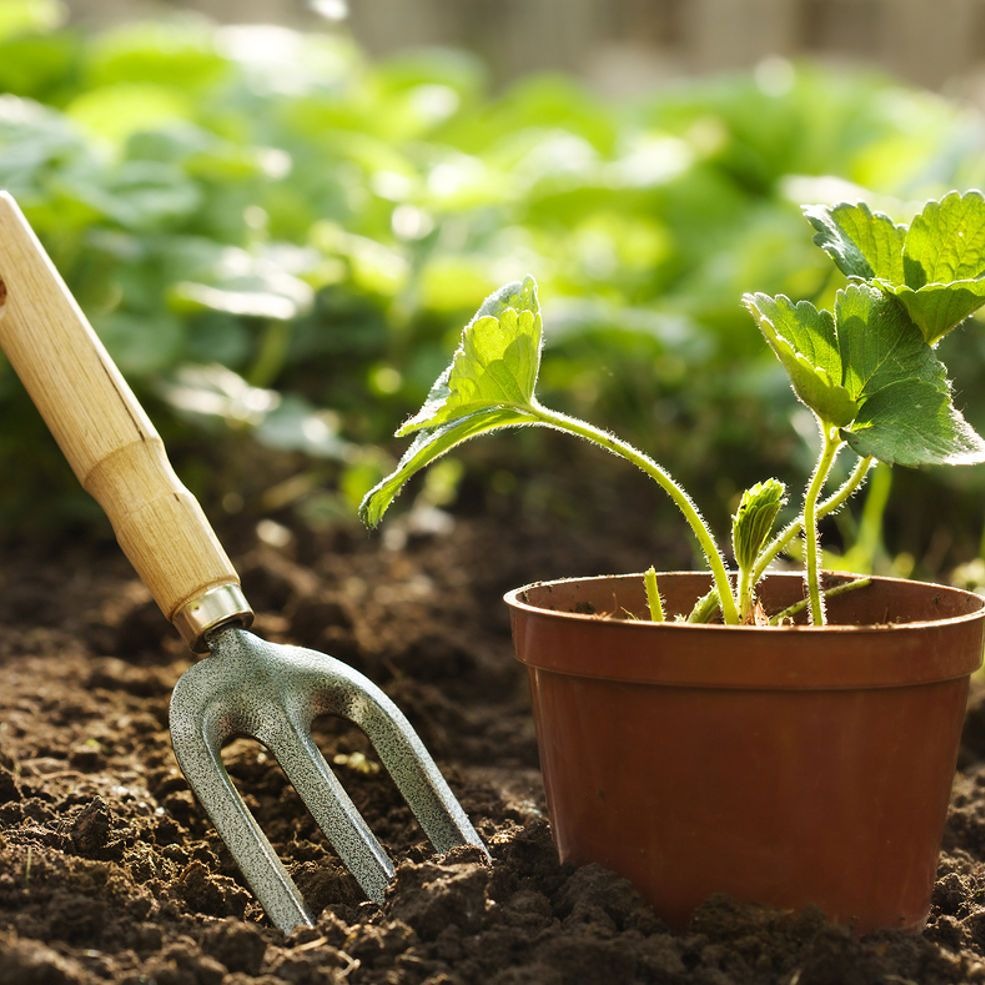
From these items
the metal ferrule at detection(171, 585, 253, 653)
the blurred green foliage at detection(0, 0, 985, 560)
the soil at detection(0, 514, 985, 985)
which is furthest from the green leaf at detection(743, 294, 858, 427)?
the blurred green foliage at detection(0, 0, 985, 560)

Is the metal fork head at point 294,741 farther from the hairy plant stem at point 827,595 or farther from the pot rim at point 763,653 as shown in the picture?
the hairy plant stem at point 827,595

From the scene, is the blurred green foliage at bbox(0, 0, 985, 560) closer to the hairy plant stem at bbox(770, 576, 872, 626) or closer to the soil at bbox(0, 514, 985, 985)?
the soil at bbox(0, 514, 985, 985)

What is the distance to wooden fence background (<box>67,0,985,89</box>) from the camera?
6.75m

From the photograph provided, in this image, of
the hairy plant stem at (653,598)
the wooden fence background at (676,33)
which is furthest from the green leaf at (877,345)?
the wooden fence background at (676,33)

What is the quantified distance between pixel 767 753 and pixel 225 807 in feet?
1.52

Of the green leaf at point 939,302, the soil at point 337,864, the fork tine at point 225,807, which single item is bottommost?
the soil at point 337,864

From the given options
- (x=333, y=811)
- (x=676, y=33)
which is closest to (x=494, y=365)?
(x=333, y=811)

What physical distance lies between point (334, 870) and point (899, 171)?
256 centimetres

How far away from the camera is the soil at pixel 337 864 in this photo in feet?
3.25

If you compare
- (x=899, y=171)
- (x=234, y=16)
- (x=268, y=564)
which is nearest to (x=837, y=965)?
(x=268, y=564)

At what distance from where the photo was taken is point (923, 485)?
112 inches

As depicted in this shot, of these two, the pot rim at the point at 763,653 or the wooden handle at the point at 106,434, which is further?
A: the wooden handle at the point at 106,434

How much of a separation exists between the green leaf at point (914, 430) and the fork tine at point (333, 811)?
53cm

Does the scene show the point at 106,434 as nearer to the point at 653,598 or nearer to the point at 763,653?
the point at 653,598
